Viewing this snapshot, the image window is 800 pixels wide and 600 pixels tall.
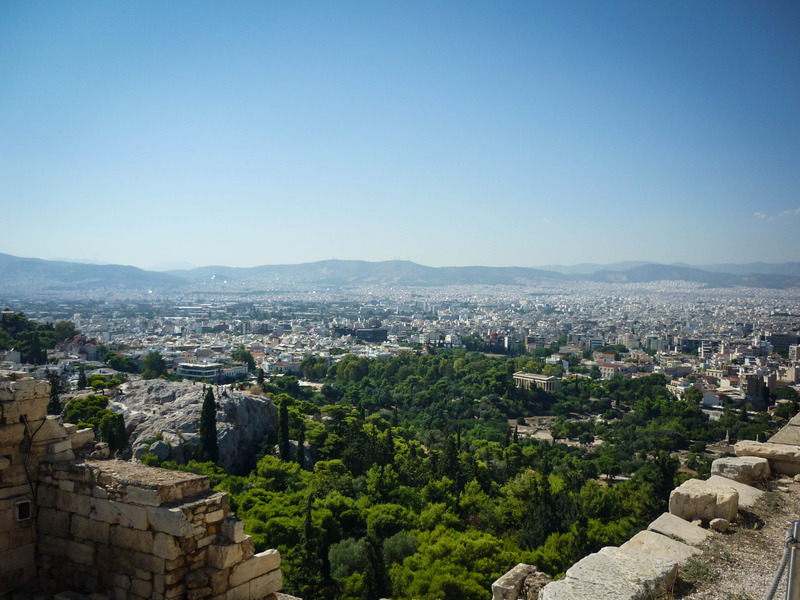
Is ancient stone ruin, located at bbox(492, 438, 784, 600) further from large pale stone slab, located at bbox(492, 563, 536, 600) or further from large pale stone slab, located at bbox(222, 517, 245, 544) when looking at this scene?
large pale stone slab, located at bbox(222, 517, 245, 544)

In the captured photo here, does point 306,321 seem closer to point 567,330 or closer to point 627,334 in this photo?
point 567,330

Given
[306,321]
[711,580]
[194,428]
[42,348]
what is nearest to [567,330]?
[306,321]

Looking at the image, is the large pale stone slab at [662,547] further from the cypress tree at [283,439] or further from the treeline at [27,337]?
the treeline at [27,337]

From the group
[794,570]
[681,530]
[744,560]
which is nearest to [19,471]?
[794,570]

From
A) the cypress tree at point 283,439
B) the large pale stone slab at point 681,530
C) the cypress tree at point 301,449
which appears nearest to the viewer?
the large pale stone slab at point 681,530

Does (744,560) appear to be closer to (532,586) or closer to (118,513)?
(532,586)

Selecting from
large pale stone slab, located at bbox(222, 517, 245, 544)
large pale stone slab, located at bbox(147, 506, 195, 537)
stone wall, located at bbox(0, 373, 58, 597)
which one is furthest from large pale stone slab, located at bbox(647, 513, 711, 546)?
stone wall, located at bbox(0, 373, 58, 597)

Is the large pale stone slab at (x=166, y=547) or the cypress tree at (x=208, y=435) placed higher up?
the large pale stone slab at (x=166, y=547)

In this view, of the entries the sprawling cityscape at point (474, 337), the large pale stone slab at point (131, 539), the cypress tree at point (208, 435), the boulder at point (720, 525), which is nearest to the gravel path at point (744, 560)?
the boulder at point (720, 525)
